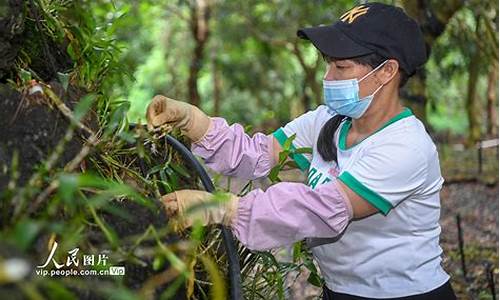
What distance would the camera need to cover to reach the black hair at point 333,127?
1.69 metres

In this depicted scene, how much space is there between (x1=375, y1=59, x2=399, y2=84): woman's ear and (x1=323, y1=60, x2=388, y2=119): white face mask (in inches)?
0.5

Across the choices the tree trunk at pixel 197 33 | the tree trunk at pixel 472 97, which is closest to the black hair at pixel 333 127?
the tree trunk at pixel 472 97

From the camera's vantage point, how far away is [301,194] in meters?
1.43

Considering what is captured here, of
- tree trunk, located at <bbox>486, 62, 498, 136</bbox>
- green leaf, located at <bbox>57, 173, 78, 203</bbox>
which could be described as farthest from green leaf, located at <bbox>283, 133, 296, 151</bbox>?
tree trunk, located at <bbox>486, 62, 498, 136</bbox>

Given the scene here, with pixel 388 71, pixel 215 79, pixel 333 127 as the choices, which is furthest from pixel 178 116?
pixel 215 79

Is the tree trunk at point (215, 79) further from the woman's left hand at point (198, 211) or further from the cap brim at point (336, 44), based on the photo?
the woman's left hand at point (198, 211)

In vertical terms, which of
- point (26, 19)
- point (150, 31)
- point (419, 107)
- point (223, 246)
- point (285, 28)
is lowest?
point (150, 31)

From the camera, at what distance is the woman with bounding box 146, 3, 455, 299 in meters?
1.54

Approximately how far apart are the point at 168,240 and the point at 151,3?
858 centimetres

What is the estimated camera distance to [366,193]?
4.92ft

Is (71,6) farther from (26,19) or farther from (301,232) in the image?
(301,232)

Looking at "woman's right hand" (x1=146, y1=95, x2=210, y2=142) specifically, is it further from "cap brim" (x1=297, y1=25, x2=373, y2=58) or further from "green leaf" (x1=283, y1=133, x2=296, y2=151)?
"cap brim" (x1=297, y1=25, x2=373, y2=58)

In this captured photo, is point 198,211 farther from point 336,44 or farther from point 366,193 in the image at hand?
point 336,44

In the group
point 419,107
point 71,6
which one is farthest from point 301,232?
point 419,107
